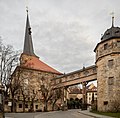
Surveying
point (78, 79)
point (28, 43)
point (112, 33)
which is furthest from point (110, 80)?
point (28, 43)

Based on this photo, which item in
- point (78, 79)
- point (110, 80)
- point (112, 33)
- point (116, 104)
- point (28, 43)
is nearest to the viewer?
point (116, 104)

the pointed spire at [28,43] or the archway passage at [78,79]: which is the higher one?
the pointed spire at [28,43]

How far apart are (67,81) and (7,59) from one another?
2192 centimetres

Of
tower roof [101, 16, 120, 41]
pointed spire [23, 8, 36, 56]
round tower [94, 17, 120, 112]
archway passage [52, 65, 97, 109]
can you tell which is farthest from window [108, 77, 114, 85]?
pointed spire [23, 8, 36, 56]

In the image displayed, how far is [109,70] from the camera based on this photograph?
3844 cm

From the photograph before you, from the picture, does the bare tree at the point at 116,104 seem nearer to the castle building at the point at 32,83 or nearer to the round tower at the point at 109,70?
the round tower at the point at 109,70

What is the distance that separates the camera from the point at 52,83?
7219 centimetres

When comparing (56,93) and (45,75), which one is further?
(45,75)

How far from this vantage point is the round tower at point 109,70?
37.2 meters

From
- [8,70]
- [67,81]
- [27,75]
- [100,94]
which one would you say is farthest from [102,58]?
[27,75]

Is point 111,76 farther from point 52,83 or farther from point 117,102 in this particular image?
point 52,83

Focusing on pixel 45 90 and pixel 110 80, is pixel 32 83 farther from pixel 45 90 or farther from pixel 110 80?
pixel 110 80

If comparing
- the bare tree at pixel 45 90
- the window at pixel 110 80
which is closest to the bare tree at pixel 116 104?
the window at pixel 110 80

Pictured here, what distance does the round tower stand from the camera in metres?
37.2
